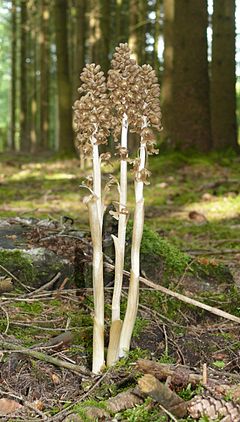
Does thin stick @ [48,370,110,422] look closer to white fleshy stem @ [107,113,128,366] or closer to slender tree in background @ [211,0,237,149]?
white fleshy stem @ [107,113,128,366]

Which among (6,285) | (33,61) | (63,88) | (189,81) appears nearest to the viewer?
(6,285)

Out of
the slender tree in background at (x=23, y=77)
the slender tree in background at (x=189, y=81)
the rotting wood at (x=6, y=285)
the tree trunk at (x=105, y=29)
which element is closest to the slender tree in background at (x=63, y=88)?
the tree trunk at (x=105, y=29)

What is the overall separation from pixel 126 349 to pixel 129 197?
5.41m

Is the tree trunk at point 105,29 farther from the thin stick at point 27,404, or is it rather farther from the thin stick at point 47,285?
the thin stick at point 27,404

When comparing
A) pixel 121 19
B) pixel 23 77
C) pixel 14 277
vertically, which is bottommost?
pixel 14 277

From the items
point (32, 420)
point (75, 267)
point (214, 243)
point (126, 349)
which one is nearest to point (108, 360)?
point (126, 349)

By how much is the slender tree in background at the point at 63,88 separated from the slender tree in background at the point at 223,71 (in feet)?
17.5

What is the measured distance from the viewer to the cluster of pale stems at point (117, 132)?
2.61 m

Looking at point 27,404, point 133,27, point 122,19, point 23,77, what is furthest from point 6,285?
point 23,77

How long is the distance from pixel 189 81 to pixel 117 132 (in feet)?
27.7

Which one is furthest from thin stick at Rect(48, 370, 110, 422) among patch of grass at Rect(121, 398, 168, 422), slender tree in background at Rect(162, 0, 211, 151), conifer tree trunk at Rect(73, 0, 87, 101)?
conifer tree trunk at Rect(73, 0, 87, 101)

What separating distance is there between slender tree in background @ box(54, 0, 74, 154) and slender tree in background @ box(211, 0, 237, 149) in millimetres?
5337

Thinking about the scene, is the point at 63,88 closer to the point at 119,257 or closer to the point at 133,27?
the point at 133,27

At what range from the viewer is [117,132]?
9.06ft
